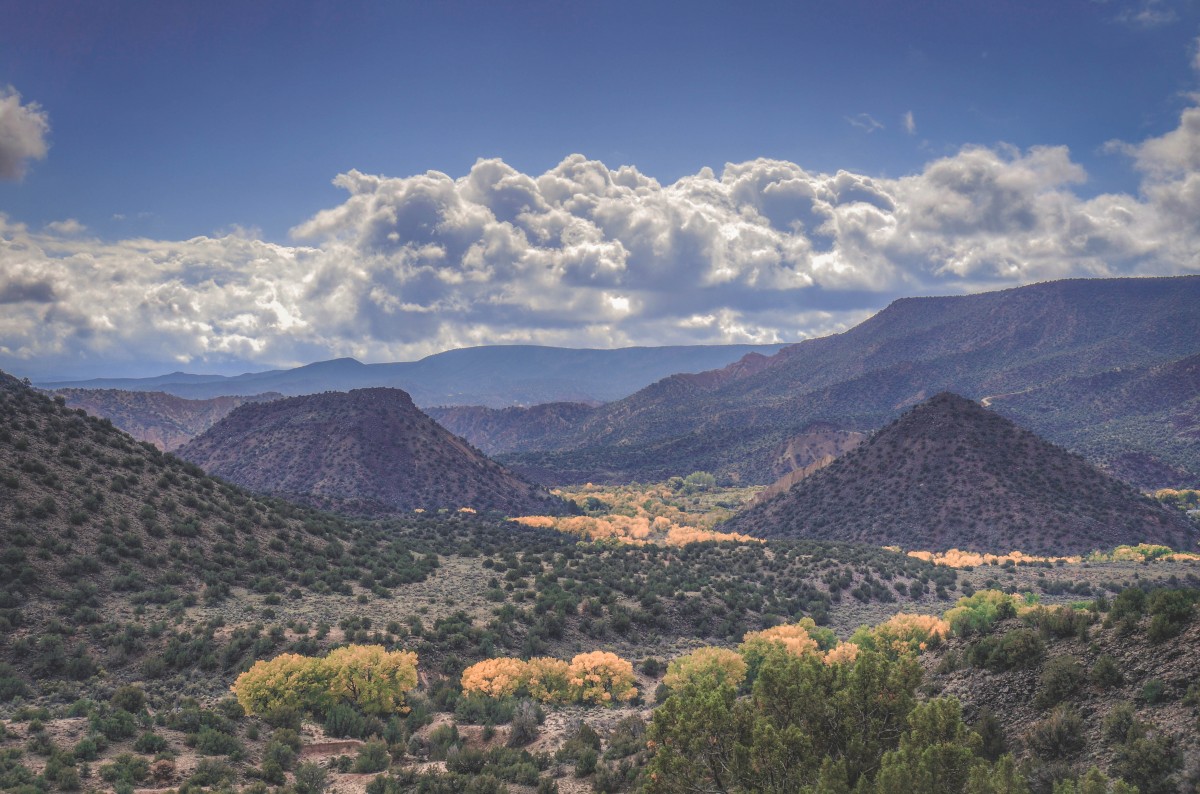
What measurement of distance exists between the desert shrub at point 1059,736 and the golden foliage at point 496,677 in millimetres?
23253

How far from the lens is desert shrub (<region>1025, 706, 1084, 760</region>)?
54.3 feet

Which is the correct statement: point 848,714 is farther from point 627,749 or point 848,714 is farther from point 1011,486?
point 1011,486

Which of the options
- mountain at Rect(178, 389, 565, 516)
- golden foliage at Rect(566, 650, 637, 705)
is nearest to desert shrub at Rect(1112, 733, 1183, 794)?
golden foliage at Rect(566, 650, 637, 705)

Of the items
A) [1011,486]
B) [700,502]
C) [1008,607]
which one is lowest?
[700,502]

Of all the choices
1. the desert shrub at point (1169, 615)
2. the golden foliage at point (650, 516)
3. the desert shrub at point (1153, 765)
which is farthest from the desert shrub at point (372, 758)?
the golden foliage at point (650, 516)

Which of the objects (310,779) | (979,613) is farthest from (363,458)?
(310,779)

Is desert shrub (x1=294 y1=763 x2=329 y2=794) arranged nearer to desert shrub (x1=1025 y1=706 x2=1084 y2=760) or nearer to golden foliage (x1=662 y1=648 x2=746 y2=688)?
golden foliage (x1=662 y1=648 x2=746 y2=688)

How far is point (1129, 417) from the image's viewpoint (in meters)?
138

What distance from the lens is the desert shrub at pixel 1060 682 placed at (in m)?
18.7

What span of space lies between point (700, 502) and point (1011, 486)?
6065cm

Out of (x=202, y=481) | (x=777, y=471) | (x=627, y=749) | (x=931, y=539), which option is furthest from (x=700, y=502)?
(x=627, y=749)

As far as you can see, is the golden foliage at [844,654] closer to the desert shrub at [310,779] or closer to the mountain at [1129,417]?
the desert shrub at [310,779]

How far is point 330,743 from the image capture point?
26.2 metres

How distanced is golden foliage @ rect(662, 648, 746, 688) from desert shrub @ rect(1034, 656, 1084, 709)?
58.2ft
